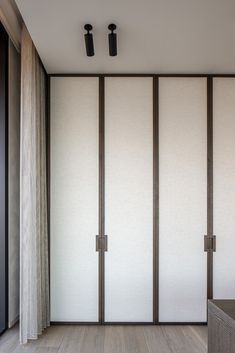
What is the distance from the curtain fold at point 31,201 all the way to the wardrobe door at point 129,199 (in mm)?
700

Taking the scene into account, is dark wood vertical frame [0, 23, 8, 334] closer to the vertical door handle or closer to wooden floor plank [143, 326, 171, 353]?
the vertical door handle

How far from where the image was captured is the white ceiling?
8.47 ft

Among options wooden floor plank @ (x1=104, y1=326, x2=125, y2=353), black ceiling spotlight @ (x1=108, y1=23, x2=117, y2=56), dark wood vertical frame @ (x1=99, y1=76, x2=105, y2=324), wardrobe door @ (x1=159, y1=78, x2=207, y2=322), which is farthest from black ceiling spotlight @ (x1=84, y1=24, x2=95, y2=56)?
wooden floor plank @ (x1=104, y1=326, x2=125, y2=353)

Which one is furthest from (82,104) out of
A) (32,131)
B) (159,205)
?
(159,205)

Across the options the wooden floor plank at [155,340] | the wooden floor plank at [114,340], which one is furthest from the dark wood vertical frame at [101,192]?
the wooden floor plank at [155,340]

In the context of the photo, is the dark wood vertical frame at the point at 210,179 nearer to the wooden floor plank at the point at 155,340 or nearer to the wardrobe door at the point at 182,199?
the wardrobe door at the point at 182,199

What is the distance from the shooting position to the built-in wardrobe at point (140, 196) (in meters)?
3.72

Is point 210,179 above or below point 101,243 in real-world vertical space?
above

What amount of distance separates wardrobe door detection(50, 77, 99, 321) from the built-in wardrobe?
0.01m

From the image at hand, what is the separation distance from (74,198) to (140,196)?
683mm

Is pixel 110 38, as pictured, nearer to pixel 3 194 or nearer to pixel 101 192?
pixel 101 192

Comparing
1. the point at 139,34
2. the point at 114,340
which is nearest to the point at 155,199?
the point at 114,340

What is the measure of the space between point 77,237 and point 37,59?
180 cm

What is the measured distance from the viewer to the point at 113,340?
3.29 m
